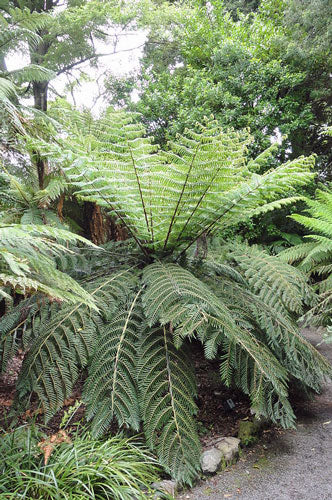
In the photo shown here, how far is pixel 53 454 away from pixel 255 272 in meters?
1.19

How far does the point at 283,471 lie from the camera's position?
131cm

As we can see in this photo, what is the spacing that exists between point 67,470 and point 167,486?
37 cm

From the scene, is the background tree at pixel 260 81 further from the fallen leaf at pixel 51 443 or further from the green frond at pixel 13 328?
the fallen leaf at pixel 51 443

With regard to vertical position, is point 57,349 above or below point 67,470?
above

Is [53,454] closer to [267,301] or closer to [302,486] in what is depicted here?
[302,486]

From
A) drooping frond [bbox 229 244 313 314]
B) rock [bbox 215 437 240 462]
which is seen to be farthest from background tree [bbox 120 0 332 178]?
rock [bbox 215 437 240 462]

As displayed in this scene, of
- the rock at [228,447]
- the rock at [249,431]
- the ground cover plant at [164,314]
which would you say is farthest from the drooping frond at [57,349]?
the rock at [249,431]

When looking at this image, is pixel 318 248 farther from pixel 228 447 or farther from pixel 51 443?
pixel 51 443

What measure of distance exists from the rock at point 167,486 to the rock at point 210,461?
6.1 inches

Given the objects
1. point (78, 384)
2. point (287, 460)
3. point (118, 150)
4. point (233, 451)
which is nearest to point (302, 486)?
point (287, 460)

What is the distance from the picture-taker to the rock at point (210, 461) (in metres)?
1.30

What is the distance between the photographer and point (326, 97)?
4887 mm

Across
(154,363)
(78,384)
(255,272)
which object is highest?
(255,272)

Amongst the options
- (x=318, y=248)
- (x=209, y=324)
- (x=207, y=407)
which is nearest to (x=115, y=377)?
(x=209, y=324)
